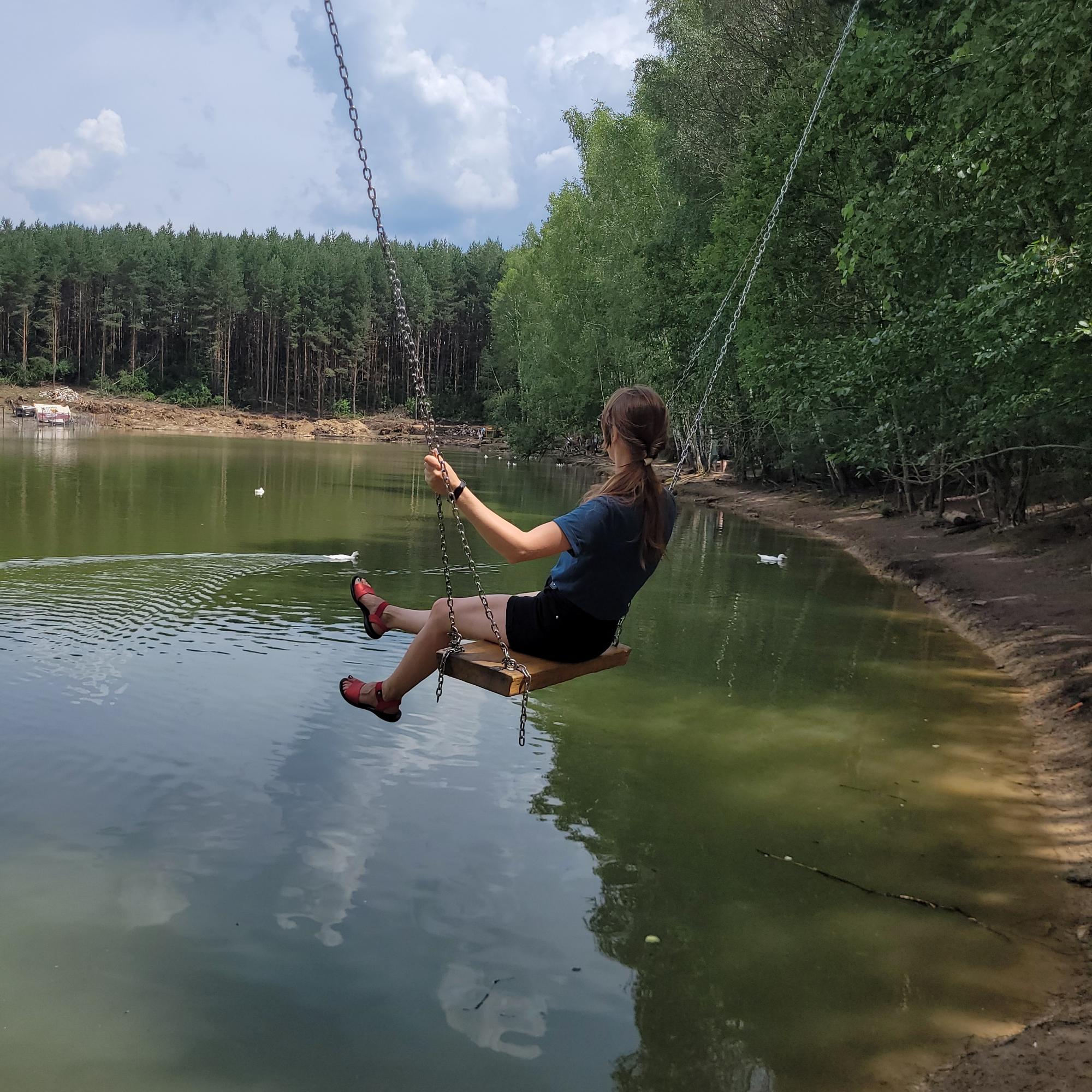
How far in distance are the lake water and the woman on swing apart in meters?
1.30

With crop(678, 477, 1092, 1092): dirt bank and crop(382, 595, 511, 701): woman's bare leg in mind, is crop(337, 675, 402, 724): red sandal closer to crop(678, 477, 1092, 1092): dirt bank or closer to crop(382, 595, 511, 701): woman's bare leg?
crop(382, 595, 511, 701): woman's bare leg

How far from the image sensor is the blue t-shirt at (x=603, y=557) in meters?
4.62

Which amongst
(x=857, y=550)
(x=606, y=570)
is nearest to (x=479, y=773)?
(x=606, y=570)

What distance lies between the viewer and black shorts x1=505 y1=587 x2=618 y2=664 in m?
4.88

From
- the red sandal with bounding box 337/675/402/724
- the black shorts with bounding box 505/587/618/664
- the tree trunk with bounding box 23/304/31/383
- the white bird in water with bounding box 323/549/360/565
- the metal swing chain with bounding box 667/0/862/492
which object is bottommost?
the white bird in water with bounding box 323/549/360/565

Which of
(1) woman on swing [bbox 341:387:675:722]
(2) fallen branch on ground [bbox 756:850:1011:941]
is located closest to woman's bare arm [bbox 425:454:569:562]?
(1) woman on swing [bbox 341:387:675:722]

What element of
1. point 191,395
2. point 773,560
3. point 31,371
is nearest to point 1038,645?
point 773,560

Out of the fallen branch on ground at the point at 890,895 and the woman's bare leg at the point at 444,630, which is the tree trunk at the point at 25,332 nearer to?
the woman's bare leg at the point at 444,630

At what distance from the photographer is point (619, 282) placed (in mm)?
37875

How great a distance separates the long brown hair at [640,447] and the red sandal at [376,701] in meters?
1.48

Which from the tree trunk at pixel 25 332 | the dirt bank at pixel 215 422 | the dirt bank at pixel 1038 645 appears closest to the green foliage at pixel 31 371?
the tree trunk at pixel 25 332

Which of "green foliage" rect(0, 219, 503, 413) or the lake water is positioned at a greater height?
"green foliage" rect(0, 219, 503, 413)

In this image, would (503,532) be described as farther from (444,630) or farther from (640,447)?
(444,630)

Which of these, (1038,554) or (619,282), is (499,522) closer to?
(1038,554)
